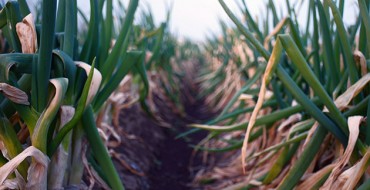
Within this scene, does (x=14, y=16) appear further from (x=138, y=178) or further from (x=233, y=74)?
(x=233, y=74)

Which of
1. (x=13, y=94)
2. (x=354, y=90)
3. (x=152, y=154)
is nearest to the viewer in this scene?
(x=13, y=94)

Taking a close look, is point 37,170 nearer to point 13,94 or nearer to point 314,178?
point 13,94

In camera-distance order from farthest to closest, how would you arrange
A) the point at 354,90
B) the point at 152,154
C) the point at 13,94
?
the point at 152,154 → the point at 354,90 → the point at 13,94

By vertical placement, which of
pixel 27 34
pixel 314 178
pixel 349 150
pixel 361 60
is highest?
pixel 27 34

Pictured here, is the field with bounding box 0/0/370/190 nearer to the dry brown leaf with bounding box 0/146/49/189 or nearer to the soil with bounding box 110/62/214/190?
the dry brown leaf with bounding box 0/146/49/189

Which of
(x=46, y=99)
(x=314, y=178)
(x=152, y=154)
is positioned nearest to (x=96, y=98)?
(x=46, y=99)

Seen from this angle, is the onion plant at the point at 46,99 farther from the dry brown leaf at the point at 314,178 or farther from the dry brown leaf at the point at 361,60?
the dry brown leaf at the point at 361,60

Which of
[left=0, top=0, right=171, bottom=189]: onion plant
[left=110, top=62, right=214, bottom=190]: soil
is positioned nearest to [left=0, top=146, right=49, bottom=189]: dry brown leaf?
[left=0, top=0, right=171, bottom=189]: onion plant
